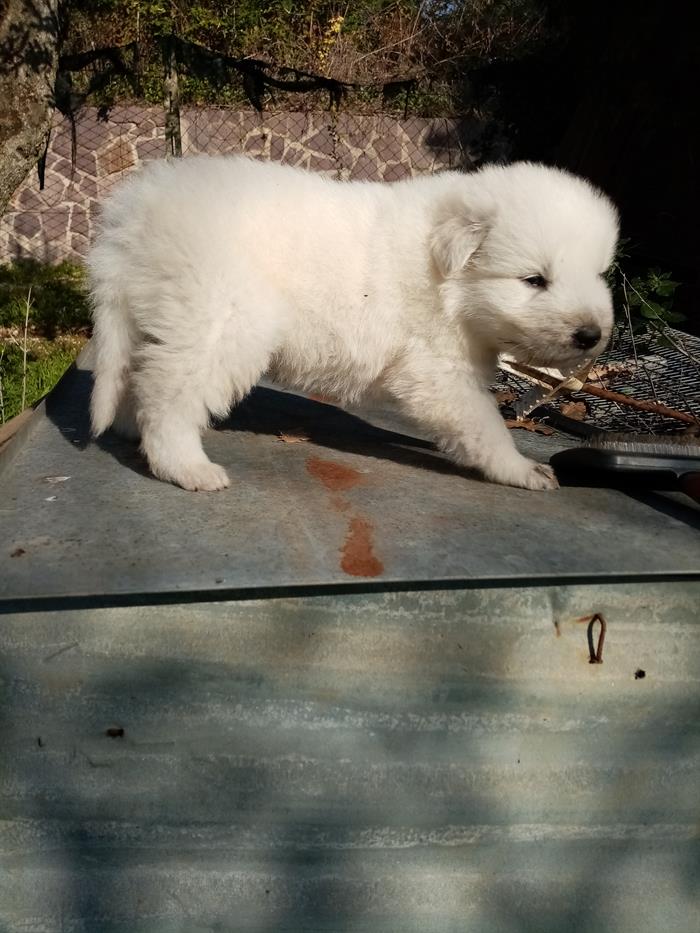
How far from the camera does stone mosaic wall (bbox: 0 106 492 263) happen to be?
468 inches

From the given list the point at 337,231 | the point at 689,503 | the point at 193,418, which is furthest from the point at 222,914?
the point at 337,231

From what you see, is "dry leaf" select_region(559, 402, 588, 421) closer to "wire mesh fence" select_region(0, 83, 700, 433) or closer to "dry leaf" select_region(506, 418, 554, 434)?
"dry leaf" select_region(506, 418, 554, 434)

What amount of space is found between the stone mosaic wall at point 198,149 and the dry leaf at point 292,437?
31.3 feet

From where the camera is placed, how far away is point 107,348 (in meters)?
2.63

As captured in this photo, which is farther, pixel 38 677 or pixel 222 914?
pixel 222 914

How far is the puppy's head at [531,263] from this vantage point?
261 cm

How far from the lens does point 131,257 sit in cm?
254

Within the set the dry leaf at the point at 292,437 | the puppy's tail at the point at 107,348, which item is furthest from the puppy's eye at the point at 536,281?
the puppy's tail at the point at 107,348

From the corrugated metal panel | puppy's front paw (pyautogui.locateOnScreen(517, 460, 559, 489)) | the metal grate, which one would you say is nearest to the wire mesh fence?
the metal grate

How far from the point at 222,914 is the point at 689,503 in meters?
1.63

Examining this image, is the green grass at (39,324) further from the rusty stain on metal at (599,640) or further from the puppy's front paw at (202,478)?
the rusty stain on metal at (599,640)

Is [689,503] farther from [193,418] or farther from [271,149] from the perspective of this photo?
[271,149]

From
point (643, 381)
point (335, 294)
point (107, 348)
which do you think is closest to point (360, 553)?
point (335, 294)

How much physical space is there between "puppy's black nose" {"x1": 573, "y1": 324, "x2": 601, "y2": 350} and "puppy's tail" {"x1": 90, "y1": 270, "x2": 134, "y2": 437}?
1.37 m
